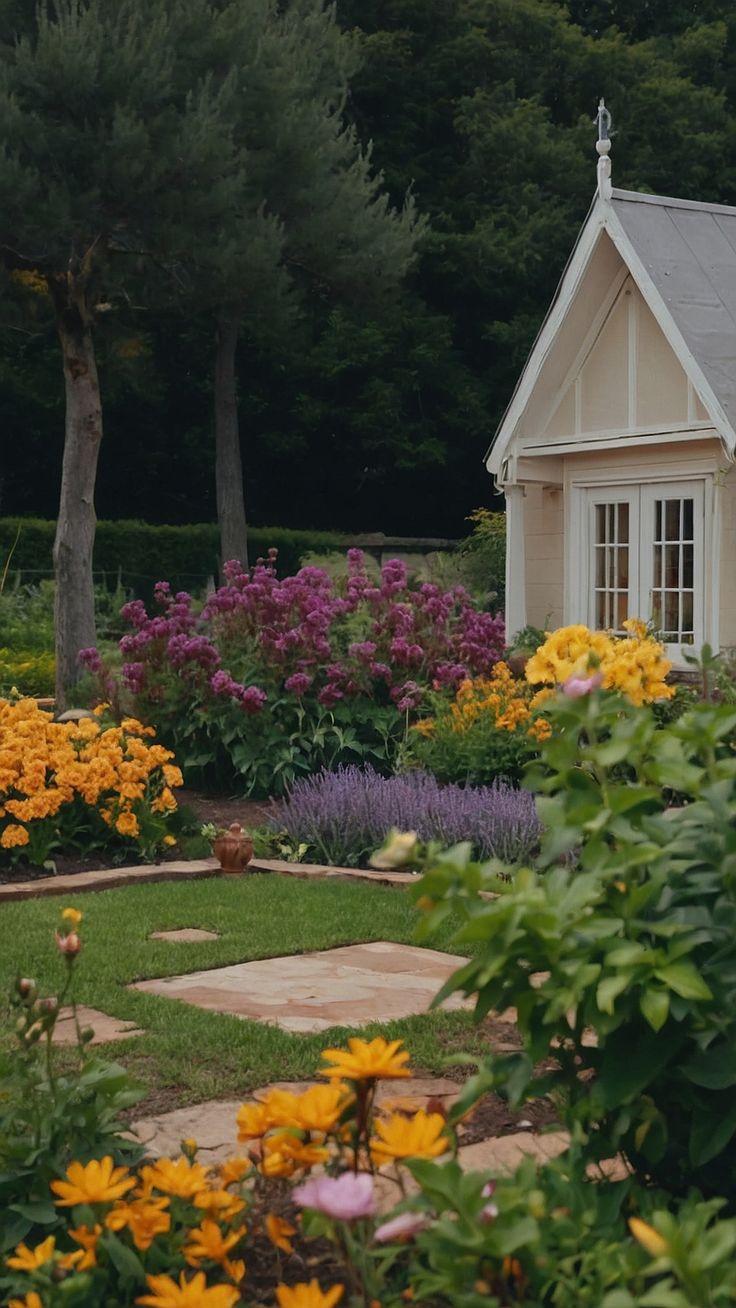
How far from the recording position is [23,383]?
24906mm

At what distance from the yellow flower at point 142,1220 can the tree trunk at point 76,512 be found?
11580 mm

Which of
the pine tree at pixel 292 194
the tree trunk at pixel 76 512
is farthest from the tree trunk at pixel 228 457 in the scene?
the tree trunk at pixel 76 512

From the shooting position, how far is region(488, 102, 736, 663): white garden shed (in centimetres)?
1034

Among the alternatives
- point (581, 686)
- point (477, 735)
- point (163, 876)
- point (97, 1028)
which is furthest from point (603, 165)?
point (581, 686)

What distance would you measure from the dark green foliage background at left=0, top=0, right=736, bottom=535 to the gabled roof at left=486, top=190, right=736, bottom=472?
45.2 feet

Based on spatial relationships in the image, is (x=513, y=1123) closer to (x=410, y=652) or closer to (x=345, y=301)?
(x=410, y=652)

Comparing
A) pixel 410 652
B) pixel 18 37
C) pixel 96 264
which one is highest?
pixel 18 37

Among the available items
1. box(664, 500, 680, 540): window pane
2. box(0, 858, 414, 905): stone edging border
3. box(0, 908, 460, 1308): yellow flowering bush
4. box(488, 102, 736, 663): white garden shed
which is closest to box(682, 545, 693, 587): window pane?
box(488, 102, 736, 663): white garden shed

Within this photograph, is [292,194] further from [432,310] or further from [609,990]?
[609,990]

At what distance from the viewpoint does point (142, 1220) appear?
7.73 ft

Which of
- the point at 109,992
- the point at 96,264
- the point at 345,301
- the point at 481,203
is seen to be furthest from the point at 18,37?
the point at 109,992

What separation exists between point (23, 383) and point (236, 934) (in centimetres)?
2079

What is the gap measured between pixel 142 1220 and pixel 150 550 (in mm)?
20521

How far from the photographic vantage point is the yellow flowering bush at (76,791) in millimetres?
6984
